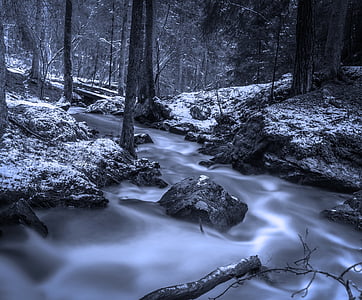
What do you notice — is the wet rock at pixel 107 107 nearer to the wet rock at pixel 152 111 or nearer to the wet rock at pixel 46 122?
the wet rock at pixel 152 111

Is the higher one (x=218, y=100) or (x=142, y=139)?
(x=218, y=100)

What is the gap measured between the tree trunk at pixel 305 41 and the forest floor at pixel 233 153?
73 cm

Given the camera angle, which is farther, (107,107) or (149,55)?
(107,107)

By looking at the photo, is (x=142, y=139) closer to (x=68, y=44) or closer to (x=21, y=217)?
(x=21, y=217)

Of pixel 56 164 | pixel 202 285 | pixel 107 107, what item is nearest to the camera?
pixel 202 285

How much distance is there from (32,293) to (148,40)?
1242 centimetres

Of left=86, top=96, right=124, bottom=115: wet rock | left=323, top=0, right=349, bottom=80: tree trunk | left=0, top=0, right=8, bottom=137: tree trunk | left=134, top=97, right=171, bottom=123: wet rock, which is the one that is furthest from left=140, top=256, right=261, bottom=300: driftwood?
left=86, top=96, right=124, bottom=115: wet rock

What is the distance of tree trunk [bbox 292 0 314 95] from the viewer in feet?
27.4

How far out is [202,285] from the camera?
2688 mm

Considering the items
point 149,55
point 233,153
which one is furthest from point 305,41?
point 149,55

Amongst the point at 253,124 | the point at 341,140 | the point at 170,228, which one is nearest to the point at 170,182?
the point at 170,228

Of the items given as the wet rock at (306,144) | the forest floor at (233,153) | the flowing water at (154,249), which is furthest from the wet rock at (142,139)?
the flowing water at (154,249)

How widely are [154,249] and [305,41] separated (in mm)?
7470

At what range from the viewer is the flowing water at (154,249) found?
3299 mm
